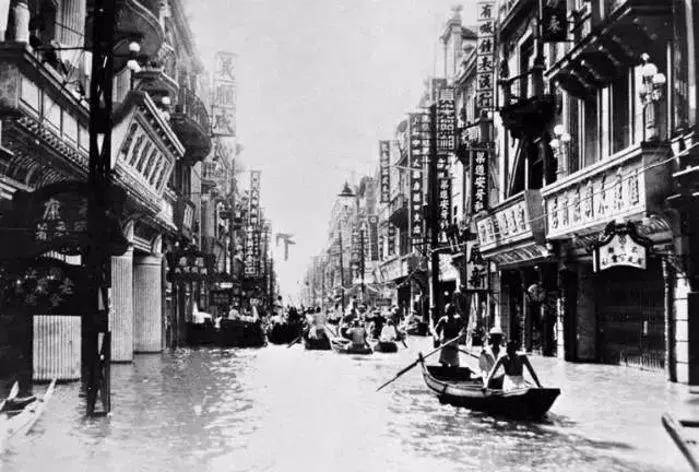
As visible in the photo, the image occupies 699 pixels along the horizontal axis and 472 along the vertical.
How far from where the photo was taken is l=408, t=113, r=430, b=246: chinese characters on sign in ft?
154

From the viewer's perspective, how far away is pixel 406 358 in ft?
98.0

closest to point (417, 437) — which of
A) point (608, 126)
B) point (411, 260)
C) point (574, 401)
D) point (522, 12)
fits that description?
point (574, 401)

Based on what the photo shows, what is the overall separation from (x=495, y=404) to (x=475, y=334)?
71.8ft

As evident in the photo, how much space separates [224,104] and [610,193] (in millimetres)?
30000

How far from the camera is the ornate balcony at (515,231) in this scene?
27719 millimetres

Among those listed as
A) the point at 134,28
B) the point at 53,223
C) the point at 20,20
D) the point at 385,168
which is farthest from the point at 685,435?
the point at 385,168

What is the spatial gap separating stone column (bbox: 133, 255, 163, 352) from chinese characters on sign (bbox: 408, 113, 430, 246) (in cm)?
1932

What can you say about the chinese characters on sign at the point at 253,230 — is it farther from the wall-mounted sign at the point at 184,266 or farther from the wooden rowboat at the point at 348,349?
the wooden rowboat at the point at 348,349

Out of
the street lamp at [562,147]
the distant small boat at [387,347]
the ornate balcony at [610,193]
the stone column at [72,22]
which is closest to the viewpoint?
Result: the ornate balcony at [610,193]

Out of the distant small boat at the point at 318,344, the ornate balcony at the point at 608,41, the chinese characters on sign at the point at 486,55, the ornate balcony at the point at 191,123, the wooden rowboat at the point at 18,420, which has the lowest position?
the distant small boat at the point at 318,344

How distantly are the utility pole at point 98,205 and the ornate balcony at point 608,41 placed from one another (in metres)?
12.2

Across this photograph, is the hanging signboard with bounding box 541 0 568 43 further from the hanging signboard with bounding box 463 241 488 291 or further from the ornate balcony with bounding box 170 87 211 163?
the ornate balcony with bounding box 170 87 211 163

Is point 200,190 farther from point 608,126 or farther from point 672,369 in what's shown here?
point 672,369

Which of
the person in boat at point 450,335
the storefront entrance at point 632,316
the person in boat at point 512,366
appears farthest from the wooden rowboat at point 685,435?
the storefront entrance at point 632,316
